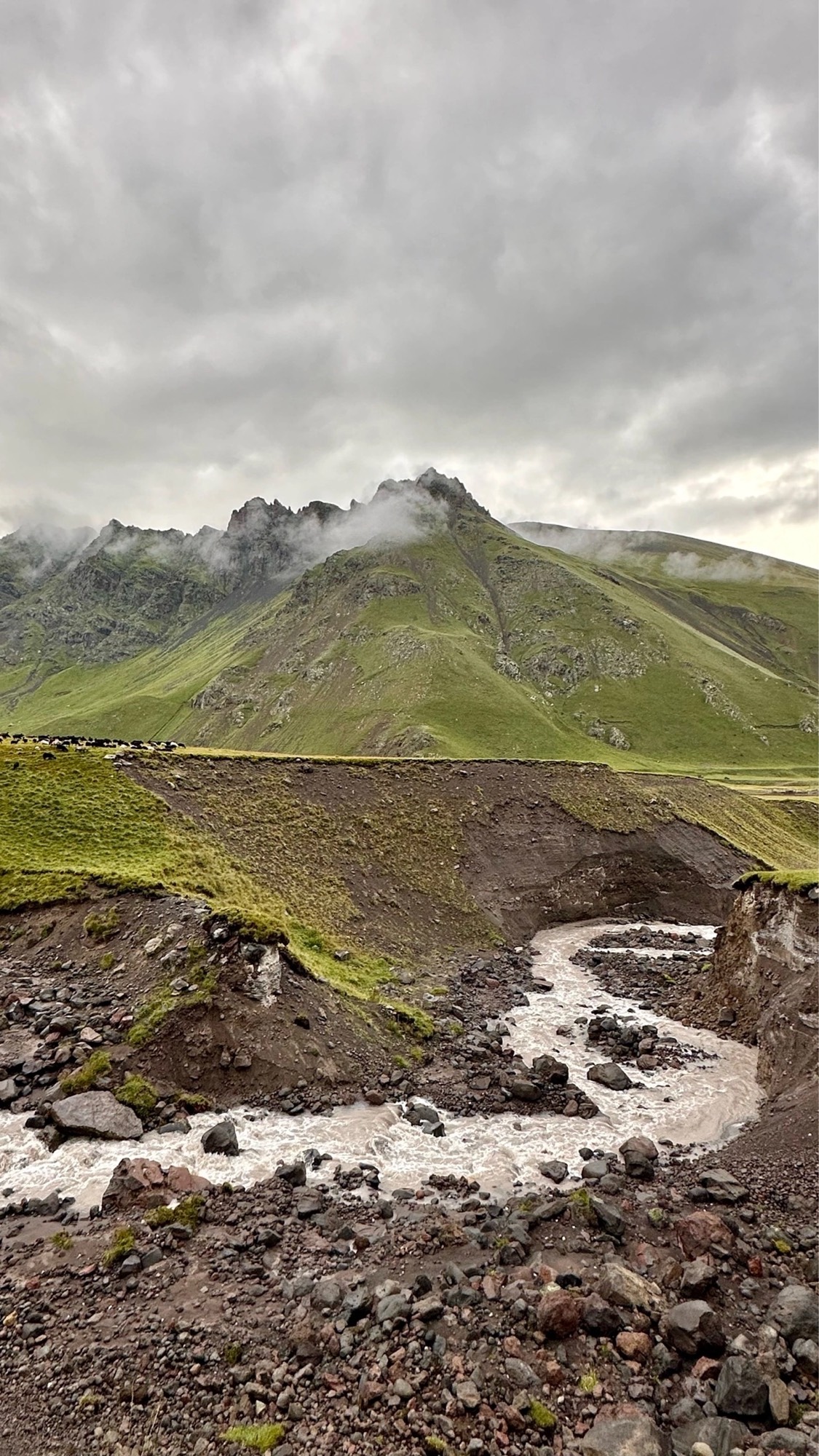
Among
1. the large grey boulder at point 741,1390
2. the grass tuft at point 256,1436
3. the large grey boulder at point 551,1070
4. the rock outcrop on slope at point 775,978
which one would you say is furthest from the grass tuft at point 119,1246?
the rock outcrop on slope at point 775,978

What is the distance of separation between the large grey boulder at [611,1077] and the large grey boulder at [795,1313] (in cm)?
1287

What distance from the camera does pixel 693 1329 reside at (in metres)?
12.8

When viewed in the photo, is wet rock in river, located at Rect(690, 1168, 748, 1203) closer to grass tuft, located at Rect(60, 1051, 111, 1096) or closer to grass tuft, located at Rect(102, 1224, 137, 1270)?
grass tuft, located at Rect(102, 1224, 137, 1270)

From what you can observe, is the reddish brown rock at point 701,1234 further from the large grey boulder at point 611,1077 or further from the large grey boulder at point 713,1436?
the large grey boulder at point 611,1077

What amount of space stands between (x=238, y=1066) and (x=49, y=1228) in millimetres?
Result: 8005

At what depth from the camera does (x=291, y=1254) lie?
1599 cm

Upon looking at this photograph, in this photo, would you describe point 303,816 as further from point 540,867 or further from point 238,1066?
point 238,1066

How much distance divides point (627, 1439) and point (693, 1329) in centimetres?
278

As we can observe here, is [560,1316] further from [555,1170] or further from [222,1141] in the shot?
[222,1141]

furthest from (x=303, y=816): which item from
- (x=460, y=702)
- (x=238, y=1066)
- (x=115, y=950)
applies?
(x=460, y=702)

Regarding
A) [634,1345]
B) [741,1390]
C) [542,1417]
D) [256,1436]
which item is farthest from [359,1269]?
[741,1390]

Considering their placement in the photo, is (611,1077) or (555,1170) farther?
(611,1077)

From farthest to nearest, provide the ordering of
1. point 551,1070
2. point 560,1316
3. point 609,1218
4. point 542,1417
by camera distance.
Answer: point 551,1070
point 609,1218
point 560,1316
point 542,1417

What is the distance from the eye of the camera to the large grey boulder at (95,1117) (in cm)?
2031
